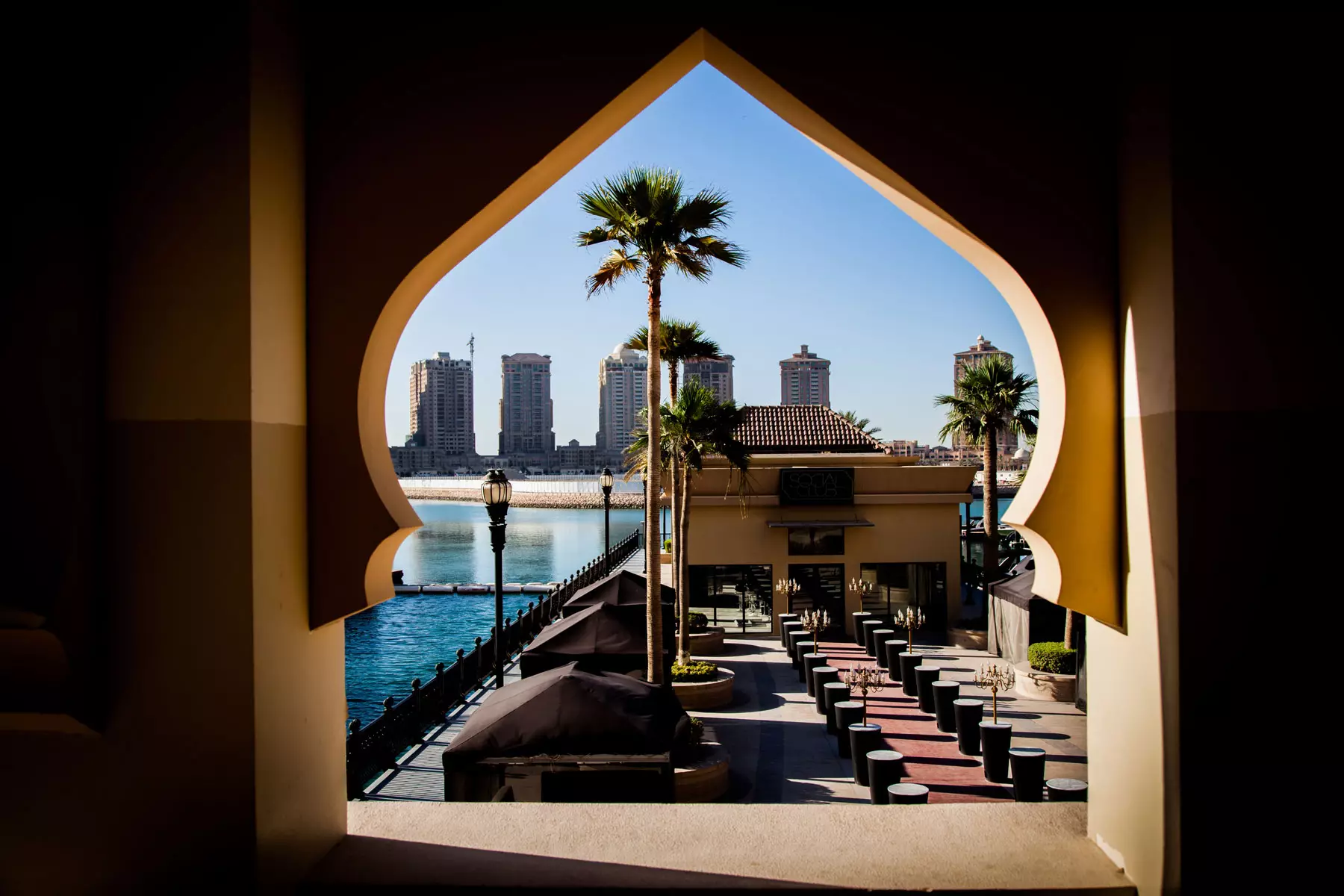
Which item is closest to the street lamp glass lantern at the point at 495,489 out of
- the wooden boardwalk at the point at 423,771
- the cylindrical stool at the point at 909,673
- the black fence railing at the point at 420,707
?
the black fence railing at the point at 420,707

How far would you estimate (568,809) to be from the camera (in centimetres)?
388

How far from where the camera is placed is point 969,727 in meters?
12.7

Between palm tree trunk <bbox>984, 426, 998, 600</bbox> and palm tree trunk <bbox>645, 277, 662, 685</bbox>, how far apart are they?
1346 centimetres

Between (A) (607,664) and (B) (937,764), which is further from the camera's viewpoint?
(A) (607,664)

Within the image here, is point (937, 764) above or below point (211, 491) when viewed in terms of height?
below

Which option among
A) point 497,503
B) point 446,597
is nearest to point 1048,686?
point 497,503

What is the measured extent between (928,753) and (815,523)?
12.3 m

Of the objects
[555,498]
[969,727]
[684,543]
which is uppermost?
[684,543]

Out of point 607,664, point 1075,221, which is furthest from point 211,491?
point 607,664

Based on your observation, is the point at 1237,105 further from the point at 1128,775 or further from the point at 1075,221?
the point at 1128,775

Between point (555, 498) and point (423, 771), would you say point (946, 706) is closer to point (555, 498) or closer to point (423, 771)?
point (423, 771)

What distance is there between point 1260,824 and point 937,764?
10.6 metres

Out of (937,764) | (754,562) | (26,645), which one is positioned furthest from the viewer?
(754,562)

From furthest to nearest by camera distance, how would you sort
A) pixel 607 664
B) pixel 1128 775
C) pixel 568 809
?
pixel 607 664 < pixel 568 809 < pixel 1128 775
